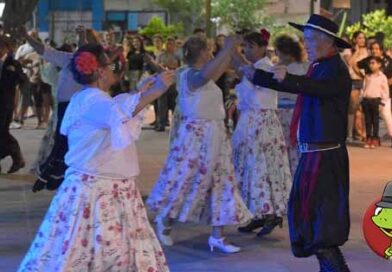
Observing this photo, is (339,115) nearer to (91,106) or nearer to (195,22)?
(91,106)

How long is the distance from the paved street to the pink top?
306cm

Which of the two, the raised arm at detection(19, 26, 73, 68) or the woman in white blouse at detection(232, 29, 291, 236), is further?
the raised arm at detection(19, 26, 73, 68)

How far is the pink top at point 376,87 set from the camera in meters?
15.8

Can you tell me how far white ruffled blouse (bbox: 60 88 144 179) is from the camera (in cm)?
548

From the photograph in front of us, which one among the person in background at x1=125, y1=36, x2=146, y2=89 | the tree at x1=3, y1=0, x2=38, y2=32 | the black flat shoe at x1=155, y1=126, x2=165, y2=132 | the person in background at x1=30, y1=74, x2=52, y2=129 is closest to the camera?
the tree at x1=3, y1=0, x2=38, y2=32

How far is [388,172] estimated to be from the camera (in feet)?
42.7

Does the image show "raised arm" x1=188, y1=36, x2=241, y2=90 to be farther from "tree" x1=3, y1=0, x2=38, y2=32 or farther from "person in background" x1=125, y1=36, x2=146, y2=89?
"person in background" x1=125, y1=36, x2=146, y2=89

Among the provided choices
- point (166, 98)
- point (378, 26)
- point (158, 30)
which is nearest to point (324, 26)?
point (166, 98)

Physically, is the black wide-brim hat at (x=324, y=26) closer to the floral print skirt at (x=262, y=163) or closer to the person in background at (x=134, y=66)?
the floral print skirt at (x=262, y=163)

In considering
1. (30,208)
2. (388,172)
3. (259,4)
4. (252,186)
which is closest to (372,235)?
(252,186)

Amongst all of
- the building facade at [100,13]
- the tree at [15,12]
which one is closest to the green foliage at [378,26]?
the tree at [15,12]

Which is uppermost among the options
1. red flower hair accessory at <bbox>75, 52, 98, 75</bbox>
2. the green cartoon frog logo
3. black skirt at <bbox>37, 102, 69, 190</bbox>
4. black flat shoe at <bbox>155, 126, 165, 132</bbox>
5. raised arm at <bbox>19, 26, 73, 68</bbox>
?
red flower hair accessory at <bbox>75, 52, 98, 75</bbox>

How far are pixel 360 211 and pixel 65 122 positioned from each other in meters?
4.88

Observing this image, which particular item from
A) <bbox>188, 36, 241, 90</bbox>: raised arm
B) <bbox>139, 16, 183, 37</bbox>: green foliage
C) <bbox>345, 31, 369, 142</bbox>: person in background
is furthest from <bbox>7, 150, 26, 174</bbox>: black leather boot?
<bbox>139, 16, 183, 37</bbox>: green foliage
